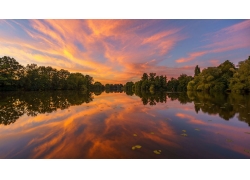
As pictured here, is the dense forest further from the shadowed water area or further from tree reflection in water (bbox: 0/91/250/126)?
the shadowed water area

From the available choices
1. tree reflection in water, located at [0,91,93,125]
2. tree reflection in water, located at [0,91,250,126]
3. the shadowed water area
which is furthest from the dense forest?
the shadowed water area

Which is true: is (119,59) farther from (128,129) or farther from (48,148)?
(48,148)

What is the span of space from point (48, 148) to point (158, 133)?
13.1 ft

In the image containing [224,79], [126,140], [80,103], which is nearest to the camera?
[126,140]

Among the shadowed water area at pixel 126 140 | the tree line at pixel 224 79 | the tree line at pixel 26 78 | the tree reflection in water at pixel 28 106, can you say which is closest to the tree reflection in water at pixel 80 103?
the tree reflection in water at pixel 28 106

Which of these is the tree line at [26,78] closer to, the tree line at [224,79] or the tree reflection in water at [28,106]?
the tree reflection in water at [28,106]

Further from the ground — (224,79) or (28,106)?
(224,79)

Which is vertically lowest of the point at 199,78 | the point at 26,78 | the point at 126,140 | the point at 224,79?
the point at 126,140

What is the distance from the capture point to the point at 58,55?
81.4 feet

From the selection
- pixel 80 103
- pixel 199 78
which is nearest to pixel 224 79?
pixel 199 78

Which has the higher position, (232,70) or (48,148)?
(232,70)

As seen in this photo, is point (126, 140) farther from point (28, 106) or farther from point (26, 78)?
point (26, 78)
